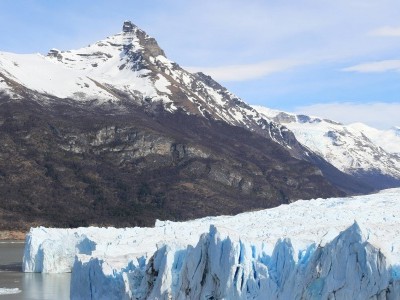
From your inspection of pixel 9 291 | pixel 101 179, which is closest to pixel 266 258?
pixel 9 291

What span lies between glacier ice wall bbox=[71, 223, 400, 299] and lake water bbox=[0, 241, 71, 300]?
11512 millimetres

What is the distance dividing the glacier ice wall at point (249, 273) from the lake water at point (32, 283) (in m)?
11.5

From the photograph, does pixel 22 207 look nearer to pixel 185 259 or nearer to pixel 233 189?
pixel 233 189

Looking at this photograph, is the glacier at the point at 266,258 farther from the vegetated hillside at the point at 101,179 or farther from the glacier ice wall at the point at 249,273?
the vegetated hillside at the point at 101,179

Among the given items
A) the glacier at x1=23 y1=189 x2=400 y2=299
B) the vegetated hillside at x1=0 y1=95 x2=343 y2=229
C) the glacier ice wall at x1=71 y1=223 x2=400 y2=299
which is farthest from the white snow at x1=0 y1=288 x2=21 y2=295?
the vegetated hillside at x1=0 y1=95 x2=343 y2=229

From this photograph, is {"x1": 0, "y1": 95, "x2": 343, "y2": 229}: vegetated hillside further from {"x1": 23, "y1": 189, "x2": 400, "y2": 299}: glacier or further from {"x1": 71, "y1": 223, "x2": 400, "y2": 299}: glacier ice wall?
{"x1": 71, "y1": 223, "x2": 400, "y2": 299}: glacier ice wall

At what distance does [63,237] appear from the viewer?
74.9 m

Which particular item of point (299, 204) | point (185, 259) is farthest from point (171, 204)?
point (185, 259)

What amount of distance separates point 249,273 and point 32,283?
3403cm

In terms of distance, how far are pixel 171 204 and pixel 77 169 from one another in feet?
84.0

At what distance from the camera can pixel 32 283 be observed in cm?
6638

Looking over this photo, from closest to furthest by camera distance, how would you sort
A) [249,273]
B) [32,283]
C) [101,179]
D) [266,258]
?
[249,273], [266,258], [32,283], [101,179]

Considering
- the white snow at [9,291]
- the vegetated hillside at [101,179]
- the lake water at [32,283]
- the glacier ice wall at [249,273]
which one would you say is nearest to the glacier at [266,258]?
the glacier ice wall at [249,273]

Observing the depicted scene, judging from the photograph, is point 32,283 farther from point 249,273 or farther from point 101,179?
point 101,179
